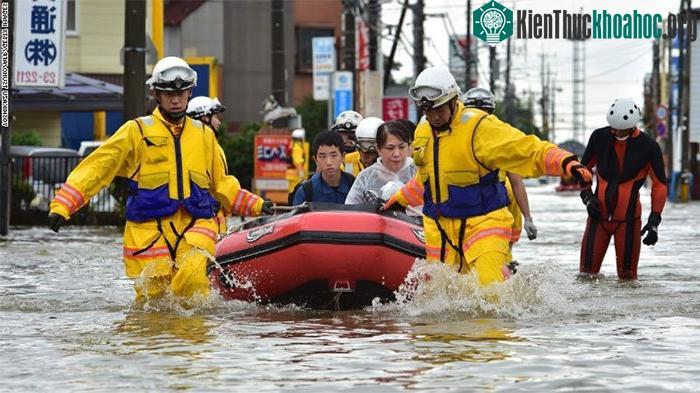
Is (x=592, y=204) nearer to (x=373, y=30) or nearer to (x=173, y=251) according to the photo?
(x=173, y=251)

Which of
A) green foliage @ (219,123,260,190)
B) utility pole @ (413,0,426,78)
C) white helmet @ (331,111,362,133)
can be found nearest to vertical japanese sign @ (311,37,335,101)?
utility pole @ (413,0,426,78)

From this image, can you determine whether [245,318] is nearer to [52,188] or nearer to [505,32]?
[52,188]

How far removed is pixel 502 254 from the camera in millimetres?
10523

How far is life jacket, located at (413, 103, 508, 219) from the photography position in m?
10.5

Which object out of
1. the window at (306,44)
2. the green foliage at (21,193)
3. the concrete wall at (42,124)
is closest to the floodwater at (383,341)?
the green foliage at (21,193)

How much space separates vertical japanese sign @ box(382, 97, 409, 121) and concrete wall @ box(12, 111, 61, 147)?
25.9 ft

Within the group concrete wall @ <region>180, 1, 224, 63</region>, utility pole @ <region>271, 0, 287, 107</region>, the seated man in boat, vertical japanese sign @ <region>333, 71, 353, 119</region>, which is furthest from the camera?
concrete wall @ <region>180, 1, 224, 63</region>

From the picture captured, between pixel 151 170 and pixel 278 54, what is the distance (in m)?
A: 22.4

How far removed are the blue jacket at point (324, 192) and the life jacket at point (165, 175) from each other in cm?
148

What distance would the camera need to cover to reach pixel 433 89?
34.2 ft

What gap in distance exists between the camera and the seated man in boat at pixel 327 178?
12.3 m

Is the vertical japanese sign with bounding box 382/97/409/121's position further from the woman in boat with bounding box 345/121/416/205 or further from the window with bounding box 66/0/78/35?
the woman in boat with bounding box 345/121/416/205

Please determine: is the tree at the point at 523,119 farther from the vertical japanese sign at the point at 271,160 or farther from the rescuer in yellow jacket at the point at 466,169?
the rescuer in yellow jacket at the point at 466,169

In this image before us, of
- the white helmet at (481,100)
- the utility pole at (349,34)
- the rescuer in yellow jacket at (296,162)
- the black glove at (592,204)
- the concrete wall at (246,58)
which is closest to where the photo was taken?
the white helmet at (481,100)
